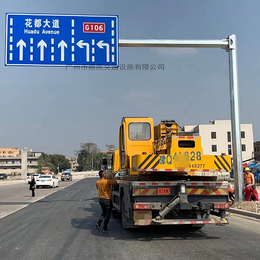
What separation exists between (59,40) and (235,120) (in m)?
8.17

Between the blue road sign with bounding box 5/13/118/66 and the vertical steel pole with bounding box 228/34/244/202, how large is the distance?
5.33 m

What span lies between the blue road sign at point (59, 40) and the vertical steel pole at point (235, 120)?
17.5ft

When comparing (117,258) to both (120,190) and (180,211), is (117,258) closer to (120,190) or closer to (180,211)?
(180,211)

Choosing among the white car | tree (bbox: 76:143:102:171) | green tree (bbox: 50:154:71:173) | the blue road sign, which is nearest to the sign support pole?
the blue road sign

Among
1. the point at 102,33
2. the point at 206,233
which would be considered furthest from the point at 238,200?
the point at 102,33

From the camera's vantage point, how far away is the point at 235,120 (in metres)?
15.2

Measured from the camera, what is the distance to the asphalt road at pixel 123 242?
Answer: 6816 mm

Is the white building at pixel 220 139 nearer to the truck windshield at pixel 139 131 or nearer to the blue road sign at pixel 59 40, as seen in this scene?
the blue road sign at pixel 59 40

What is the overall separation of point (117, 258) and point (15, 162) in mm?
154275

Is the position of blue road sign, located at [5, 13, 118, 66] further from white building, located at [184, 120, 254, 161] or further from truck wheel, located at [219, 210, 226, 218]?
white building, located at [184, 120, 254, 161]

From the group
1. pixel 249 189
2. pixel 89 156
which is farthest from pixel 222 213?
pixel 89 156

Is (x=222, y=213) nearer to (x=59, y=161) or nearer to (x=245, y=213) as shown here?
(x=245, y=213)

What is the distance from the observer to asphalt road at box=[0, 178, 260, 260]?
6.82 metres

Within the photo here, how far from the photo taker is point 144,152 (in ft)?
34.0
